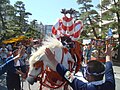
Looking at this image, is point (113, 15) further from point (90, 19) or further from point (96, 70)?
point (96, 70)

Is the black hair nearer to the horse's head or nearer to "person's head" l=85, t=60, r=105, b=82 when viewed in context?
"person's head" l=85, t=60, r=105, b=82

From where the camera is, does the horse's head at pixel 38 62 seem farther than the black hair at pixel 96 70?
Yes

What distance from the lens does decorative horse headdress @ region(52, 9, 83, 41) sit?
245 inches

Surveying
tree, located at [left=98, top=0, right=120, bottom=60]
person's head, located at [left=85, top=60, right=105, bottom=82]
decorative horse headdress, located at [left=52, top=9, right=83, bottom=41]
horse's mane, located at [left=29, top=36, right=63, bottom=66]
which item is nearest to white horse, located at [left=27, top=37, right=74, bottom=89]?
horse's mane, located at [left=29, top=36, right=63, bottom=66]

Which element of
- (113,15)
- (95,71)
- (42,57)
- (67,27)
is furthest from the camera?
(113,15)

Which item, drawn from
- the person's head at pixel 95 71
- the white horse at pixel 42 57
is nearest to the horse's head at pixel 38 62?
the white horse at pixel 42 57

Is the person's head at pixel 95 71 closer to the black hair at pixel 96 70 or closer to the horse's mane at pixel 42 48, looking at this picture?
the black hair at pixel 96 70

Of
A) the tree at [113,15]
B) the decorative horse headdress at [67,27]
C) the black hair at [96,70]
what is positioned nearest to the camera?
the black hair at [96,70]

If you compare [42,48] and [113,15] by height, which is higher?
[42,48]

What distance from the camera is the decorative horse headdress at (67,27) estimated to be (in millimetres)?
6213

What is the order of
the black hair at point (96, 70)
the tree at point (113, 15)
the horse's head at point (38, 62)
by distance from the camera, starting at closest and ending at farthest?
1. the black hair at point (96, 70)
2. the horse's head at point (38, 62)
3. the tree at point (113, 15)

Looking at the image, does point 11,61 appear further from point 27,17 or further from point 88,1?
point 27,17

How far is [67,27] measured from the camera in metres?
6.36

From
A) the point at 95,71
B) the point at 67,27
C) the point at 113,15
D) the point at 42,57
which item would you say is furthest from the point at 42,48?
the point at 113,15
